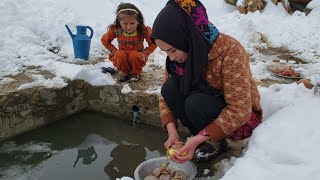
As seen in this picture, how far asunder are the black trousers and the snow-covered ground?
0.30 metres

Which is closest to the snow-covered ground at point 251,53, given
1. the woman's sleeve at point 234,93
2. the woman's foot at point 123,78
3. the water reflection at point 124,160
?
the woman's foot at point 123,78

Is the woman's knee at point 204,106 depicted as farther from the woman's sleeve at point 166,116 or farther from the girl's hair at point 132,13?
the girl's hair at point 132,13

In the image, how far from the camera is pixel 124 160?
127 inches

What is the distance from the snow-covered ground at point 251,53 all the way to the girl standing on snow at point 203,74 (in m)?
0.23

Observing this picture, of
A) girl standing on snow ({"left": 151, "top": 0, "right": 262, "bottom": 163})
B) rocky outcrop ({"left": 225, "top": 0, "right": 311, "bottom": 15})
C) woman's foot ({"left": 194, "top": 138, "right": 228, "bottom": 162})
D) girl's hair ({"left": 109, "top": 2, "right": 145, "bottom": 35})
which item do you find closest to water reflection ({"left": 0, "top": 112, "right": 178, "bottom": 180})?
woman's foot ({"left": 194, "top": 138, "right": 228, "bottom": 162})

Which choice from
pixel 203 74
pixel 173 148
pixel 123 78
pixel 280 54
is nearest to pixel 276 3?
pixel 280 54

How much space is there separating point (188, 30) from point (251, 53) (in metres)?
3.64

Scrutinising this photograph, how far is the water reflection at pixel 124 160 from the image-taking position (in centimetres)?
302

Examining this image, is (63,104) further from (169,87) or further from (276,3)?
(276,3)

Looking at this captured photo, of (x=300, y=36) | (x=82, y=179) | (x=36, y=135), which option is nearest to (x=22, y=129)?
(x=36, y=135)

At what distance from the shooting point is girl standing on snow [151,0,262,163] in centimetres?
192

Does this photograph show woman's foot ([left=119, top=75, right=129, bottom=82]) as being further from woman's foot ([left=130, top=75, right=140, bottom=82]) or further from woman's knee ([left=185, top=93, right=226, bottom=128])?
woman's knee ([left=185, top=93, right=226, bottom=128])

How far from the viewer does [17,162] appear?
3.12 meters

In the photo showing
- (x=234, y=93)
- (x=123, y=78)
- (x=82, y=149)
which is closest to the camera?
(x=234, y=93)
